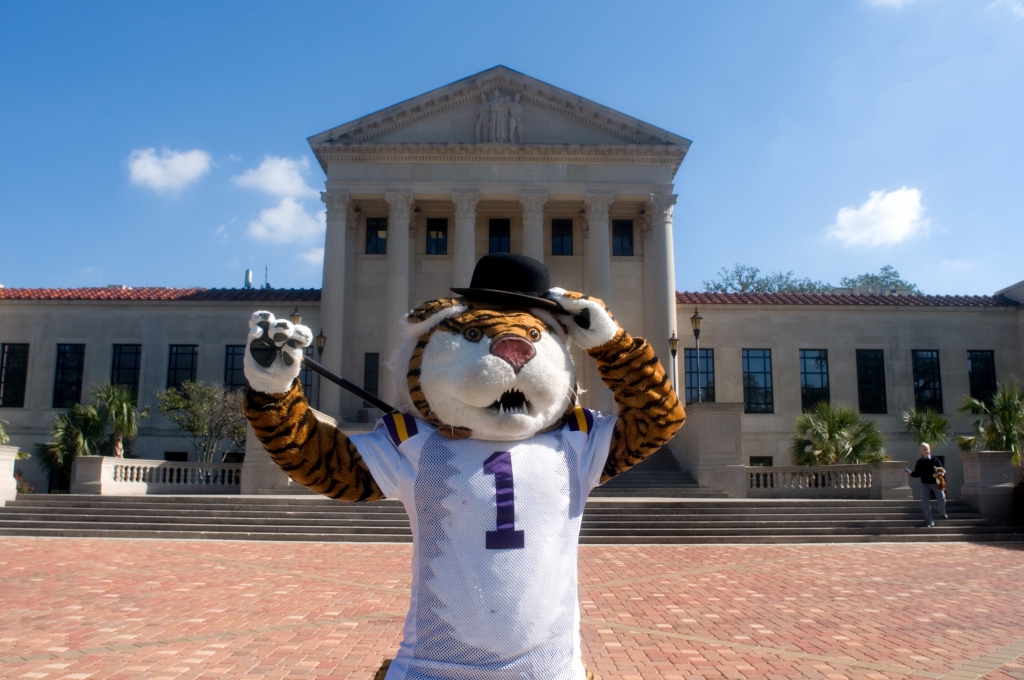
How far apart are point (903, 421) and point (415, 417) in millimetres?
33483

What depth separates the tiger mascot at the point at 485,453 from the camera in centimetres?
288

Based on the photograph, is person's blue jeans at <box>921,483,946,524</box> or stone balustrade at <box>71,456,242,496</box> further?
stone balustrade at <box>71,456,242,496</box>

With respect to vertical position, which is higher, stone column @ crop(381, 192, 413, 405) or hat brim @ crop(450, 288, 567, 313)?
stone column @ crop(381, 192, 413, 405)

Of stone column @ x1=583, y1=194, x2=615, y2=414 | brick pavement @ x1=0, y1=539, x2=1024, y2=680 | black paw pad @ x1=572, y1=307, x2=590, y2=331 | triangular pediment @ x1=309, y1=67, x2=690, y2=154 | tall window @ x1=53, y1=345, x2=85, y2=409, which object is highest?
triangular pediment @ x1=309, y1=67, x2=690, y2=154

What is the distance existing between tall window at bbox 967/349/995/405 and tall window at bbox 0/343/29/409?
38.5 meters

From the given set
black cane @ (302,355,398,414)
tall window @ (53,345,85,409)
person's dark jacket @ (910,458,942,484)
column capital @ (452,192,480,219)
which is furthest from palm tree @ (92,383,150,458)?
black cane @ (302,355,398,414)

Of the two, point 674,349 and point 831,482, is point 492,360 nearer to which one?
point 831,482

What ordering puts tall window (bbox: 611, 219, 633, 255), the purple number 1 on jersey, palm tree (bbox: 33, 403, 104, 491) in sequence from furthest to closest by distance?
tall window (bbox: 611, 219, 633, 255) → palm tree (bbox: 33, 403, 104, 491) → the purple number 1 on jersey

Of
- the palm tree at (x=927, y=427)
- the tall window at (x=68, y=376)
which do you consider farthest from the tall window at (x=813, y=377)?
the tall window at (x=68, y=376)

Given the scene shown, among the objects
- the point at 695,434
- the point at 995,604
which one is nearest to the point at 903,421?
the point at 695,434

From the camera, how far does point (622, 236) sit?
3488cm

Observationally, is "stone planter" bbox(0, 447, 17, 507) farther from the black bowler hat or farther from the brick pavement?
the black bowler hat

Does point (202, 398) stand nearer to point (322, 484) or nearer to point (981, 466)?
point (981, 466)

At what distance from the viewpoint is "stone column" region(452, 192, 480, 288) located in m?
30.7
